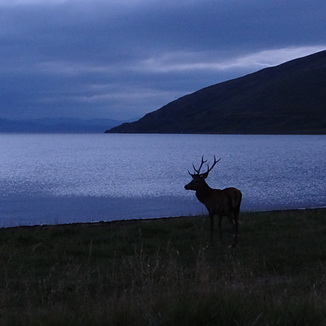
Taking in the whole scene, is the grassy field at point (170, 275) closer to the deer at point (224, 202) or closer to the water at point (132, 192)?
the deer at point (224, 202)

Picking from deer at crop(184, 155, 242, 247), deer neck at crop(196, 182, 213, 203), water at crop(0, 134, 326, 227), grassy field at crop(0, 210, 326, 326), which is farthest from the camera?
water at crop(0, 134, 326, 227)

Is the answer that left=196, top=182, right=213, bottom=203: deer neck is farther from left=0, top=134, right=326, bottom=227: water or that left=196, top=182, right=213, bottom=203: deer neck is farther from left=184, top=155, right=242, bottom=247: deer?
left=0, top=134, right=326, bottom=227: water

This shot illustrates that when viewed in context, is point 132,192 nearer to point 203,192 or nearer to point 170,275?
point 203,192

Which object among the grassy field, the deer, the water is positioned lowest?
the water

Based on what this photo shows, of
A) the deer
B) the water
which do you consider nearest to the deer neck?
the deer

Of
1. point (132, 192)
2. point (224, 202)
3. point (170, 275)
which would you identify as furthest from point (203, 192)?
point (132, 192)

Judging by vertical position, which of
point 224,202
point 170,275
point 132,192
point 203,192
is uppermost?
point 203,192

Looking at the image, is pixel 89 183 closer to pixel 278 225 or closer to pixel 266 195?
pixel 266 195

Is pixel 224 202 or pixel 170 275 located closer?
pixel 170 275

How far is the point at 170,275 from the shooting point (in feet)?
28.7

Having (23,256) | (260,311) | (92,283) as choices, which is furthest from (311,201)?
(260,311)

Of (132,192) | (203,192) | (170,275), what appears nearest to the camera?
(170,275)

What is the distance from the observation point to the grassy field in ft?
20.2

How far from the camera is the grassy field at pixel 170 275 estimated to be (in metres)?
6.16
